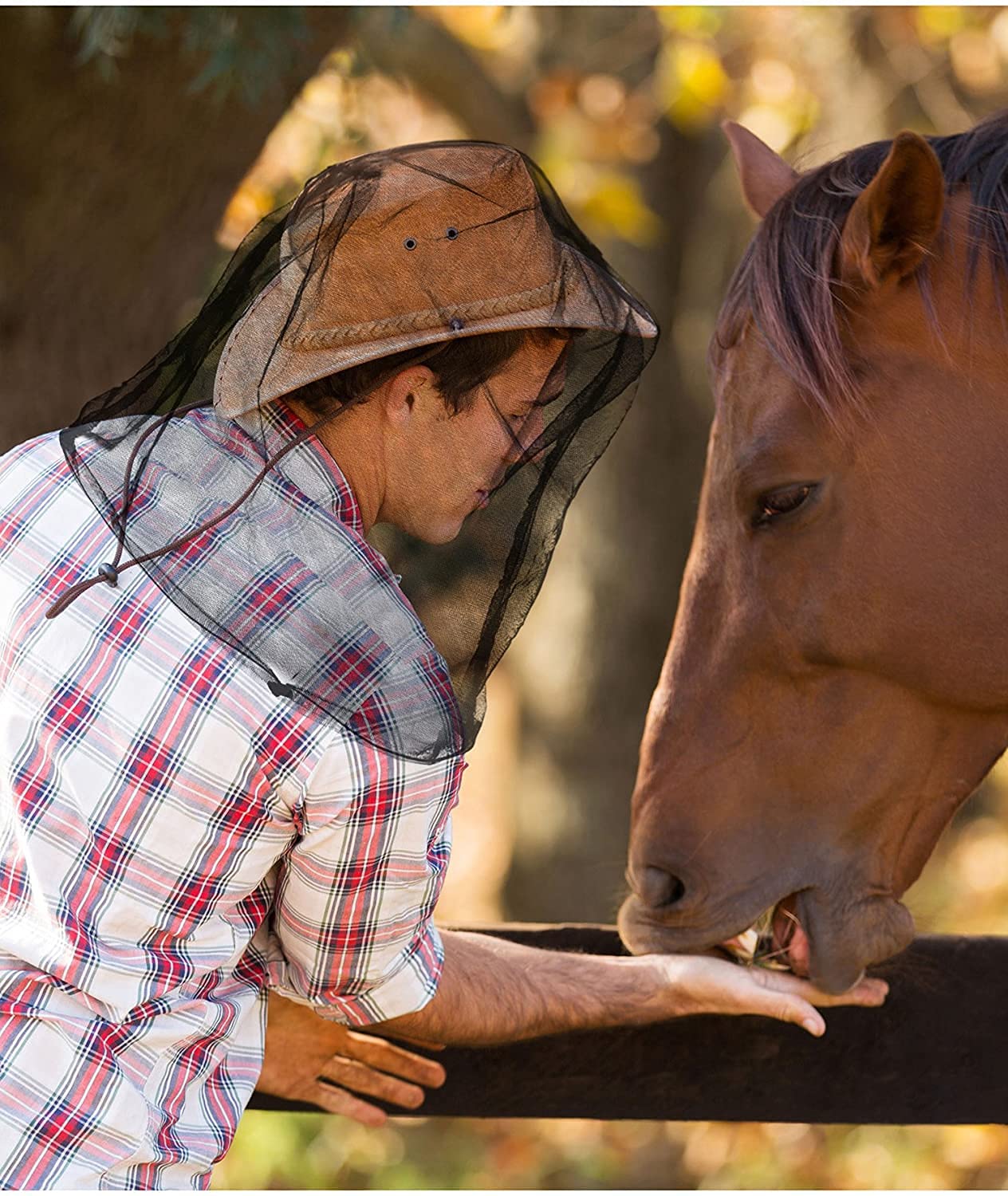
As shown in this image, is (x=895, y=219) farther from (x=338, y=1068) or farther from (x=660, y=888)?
(x=338, y=1068)

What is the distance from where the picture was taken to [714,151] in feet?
22.0

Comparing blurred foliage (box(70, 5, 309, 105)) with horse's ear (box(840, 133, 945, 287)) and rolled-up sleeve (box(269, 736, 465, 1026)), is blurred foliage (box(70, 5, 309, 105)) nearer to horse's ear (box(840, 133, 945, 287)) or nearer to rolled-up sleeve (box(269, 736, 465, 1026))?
horse's ear (box(840, 133, 945, 287))

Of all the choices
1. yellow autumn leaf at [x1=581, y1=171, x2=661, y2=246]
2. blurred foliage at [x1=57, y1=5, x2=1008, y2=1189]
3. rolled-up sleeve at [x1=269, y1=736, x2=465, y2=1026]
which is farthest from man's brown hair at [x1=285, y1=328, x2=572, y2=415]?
yellow autumn leaf at [x1=581, y1=171, x2=661, y2=246]

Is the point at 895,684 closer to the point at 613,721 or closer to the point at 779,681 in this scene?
the point at 779,681

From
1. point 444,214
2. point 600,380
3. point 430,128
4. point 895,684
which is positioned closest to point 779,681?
point 895,684

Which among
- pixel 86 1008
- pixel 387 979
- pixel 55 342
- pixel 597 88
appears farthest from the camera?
pixel 597 88

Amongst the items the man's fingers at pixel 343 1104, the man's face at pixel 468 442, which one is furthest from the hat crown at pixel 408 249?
the man's fingers at pixel 343 1104

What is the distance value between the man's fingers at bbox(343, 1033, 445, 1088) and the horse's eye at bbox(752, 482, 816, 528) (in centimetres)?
106

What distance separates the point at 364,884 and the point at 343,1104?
2.29 feet

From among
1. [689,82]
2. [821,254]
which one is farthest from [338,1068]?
[689,82]

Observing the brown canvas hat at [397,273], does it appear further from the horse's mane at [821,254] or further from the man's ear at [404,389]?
the horse's mane at [821,254]

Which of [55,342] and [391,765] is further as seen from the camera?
[55,342]

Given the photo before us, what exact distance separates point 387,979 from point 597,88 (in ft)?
17.4

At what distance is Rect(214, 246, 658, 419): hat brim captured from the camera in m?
1.62
